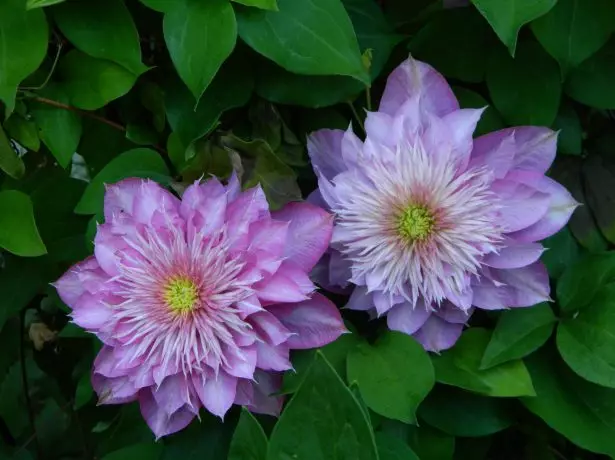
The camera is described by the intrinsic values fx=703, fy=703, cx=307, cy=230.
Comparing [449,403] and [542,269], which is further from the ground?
[542,269]

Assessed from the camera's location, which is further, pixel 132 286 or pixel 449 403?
pixel 449 403

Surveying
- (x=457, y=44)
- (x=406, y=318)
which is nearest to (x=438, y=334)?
(x=406, y=318)

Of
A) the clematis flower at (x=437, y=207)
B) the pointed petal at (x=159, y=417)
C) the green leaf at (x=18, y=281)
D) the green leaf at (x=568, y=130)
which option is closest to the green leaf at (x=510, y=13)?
the clematis flower at (x=437, y=207)

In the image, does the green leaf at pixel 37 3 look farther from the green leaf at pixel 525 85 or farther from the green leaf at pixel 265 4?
the green leaf at pixel 525 85

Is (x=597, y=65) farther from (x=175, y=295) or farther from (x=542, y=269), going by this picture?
(x=175, y=295)

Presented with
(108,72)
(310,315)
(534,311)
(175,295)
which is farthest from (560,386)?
(108,72)

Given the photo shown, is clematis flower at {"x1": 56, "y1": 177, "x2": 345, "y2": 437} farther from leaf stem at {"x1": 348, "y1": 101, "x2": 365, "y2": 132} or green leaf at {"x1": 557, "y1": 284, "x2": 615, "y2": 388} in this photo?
green leaf at {"x1": 557, "y1": 284, "x2": 615, "y2": 388}
